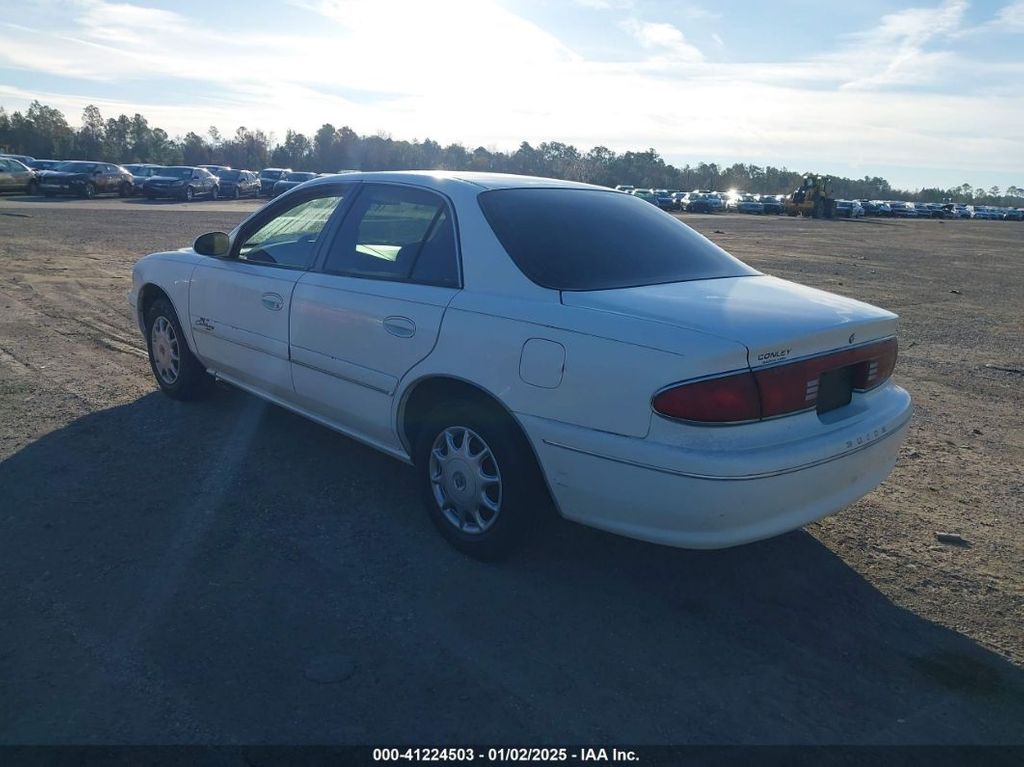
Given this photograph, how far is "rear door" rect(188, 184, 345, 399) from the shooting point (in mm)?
4801

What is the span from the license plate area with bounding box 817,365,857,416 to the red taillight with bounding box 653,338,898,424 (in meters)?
0.04

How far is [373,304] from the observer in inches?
164

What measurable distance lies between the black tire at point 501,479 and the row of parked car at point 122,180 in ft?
107

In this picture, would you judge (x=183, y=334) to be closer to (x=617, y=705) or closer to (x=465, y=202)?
(x=465, y=202)

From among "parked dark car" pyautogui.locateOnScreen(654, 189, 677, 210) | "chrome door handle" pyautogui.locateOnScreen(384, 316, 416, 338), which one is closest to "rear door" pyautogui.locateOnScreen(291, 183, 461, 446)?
"chrome door handle" pyautogui.locateOnScreen(384, 316, 416, 338)

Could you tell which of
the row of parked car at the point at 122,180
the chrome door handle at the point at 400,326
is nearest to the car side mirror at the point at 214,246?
the chrome door handle at the point at 400,326

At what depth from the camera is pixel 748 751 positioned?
2672mm

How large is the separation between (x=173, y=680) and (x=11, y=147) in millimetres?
83107

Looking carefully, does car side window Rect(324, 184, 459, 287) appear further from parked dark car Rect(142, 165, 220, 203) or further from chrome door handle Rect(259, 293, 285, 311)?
parked dark car Rect(142, 165, 220, 203)

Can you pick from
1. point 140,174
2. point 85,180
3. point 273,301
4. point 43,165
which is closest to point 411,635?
point 273,301

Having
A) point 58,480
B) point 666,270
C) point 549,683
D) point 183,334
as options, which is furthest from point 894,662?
point 183,334

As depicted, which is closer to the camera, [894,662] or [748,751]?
[748,751]

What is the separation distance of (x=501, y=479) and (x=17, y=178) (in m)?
36.9

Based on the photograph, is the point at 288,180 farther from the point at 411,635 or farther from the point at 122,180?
the point at 411,635
